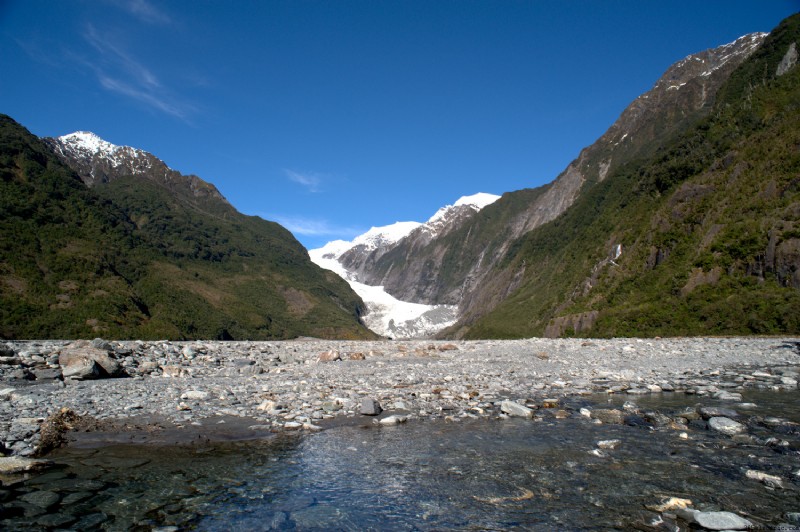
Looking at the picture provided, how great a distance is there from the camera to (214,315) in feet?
253

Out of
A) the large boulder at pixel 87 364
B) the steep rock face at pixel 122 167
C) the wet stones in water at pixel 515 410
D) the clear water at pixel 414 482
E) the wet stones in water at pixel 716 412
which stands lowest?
the clear water at pixel 414 482

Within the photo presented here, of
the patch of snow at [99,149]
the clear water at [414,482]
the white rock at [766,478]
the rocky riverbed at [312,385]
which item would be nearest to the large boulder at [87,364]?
the rocky riverbed at [312,385]

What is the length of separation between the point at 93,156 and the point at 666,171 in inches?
6309

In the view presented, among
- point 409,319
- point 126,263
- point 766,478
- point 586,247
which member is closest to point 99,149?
point 126,263

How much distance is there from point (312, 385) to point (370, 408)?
4.22 m

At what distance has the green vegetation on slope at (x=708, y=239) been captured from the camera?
30844 mm

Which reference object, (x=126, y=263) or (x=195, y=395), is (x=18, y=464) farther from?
(x=126, y=263)

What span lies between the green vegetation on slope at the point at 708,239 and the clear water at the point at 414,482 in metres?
27.1

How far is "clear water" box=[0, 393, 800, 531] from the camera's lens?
18.7 ft

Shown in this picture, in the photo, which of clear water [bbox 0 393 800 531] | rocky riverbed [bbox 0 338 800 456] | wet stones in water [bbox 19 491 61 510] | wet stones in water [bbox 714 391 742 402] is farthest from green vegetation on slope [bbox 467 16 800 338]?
wet stones in water [bbox 19 491 61 510]

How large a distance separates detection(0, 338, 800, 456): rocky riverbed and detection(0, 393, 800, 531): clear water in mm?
1358

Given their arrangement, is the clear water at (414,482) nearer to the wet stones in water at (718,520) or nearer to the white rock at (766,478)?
the white rock at (766,478)

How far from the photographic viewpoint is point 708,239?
124ft

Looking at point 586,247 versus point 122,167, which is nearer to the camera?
point 586,247
